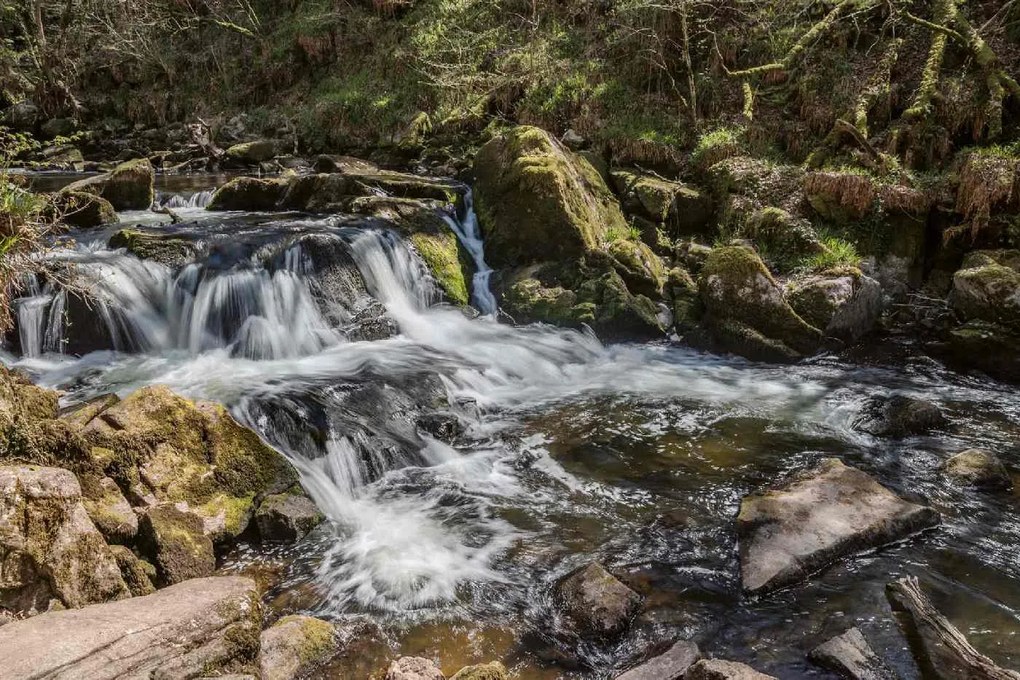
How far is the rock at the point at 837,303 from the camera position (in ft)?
27.5

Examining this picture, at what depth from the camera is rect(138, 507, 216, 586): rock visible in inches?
151

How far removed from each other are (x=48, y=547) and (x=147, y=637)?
A: 88 cm

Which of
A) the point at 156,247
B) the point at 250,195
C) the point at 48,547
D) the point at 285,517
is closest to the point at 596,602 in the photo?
the point at 285,517

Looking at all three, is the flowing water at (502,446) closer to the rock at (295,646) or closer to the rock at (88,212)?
the rock at (295,646)

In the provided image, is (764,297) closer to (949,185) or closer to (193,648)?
(949,185)

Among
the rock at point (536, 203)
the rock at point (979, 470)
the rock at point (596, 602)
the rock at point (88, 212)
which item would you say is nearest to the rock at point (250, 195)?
the rock at point (88, 212)

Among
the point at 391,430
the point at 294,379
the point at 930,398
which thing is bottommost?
the point at 930,398

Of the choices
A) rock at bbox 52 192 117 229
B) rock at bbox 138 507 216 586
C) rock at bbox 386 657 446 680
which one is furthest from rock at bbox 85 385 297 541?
rock at bbox 52 192 117 229

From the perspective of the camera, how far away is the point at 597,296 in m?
9.33

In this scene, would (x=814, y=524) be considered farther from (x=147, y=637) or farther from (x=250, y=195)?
(x=250, y=195)

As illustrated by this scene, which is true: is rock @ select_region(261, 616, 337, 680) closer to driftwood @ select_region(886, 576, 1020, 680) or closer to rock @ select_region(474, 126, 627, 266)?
driftwood @ select_region(886, 576, 1020, 680)

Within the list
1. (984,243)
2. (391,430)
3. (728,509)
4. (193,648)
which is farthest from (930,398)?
(193,648)

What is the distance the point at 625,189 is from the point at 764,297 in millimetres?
4091

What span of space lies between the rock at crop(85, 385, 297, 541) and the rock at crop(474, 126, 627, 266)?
6003 millimetres
